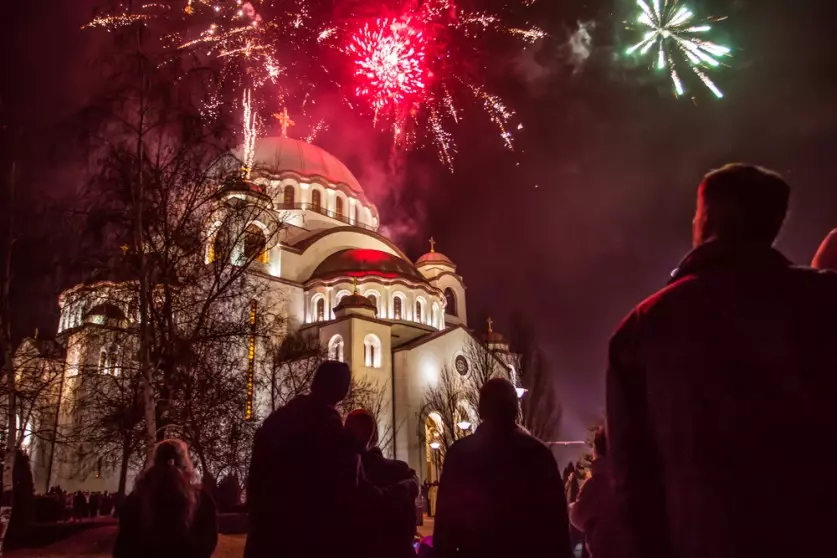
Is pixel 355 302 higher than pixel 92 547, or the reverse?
pixel 355 302

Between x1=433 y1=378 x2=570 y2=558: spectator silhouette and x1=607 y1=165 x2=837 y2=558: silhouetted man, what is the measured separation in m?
1.68

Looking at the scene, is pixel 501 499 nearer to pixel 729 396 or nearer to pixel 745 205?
pixel 729 396

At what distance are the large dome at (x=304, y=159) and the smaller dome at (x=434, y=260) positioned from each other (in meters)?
7.34

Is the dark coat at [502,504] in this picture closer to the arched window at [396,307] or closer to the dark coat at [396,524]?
the dark coat at [396,524]

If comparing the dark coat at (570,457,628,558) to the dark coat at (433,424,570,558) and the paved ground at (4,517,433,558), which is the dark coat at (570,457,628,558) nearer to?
the dark coat at (433,424,570,558)

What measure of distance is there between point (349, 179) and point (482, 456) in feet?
143

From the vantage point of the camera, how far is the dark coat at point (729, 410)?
139 centimetres

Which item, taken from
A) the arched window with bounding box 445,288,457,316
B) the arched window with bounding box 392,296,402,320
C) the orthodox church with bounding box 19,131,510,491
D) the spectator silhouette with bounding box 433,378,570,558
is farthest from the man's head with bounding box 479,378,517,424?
the arched window with bounding box 445,288,457,316

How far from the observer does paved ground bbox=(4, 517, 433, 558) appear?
38.8 ft

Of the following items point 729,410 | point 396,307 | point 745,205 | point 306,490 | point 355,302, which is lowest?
point 306,490

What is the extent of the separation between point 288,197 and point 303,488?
39299mm

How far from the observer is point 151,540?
4113 mm

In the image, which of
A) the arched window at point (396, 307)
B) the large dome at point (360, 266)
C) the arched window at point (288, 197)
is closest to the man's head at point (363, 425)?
the large dome at point (360, 266)

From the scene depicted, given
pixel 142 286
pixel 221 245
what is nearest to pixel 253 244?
pixel 221 245
